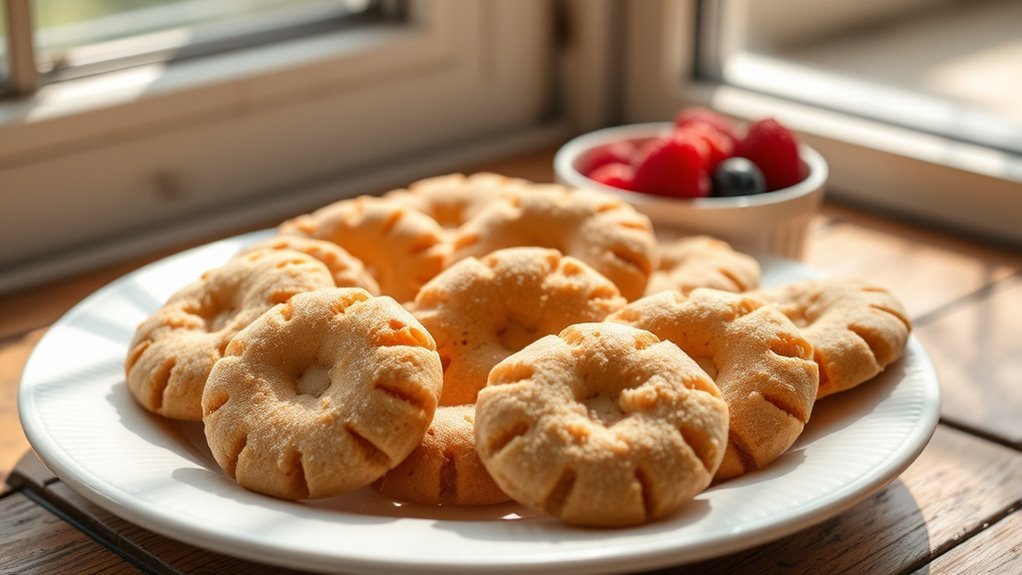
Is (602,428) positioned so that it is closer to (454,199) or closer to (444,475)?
(444,475)

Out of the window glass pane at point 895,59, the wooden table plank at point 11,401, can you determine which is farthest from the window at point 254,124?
the window glass pane at point 895,59

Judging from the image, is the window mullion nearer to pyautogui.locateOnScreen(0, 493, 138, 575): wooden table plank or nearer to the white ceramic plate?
the white ceramic plate

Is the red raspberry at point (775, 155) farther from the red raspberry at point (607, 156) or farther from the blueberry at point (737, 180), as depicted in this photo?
the red raspberry at point (607, 156)

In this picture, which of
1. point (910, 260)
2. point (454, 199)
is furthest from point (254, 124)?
point (910, 260)

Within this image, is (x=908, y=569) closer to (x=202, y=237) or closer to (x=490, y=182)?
(x=490, y=182)

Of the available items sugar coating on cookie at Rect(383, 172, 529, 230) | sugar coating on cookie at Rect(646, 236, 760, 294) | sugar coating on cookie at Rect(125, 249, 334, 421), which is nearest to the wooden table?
sugar coating on cookie at Rect(125, 249, 334, 421)

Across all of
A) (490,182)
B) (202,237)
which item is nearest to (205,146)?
(202,237)
